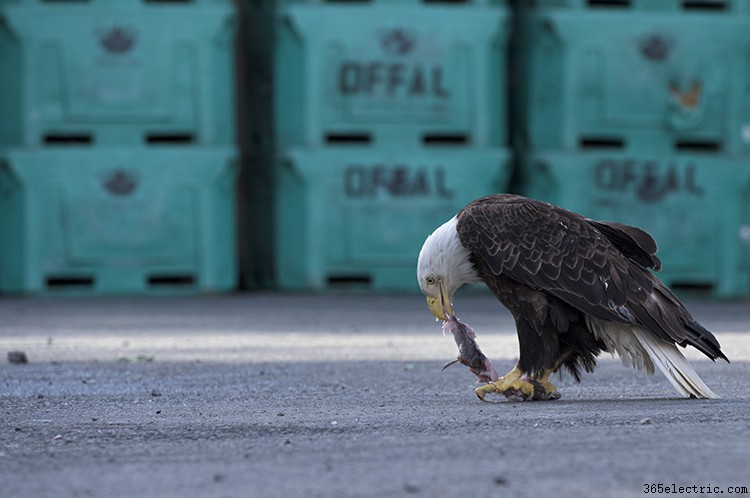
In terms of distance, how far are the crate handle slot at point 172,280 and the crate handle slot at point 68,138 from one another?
1.35 metres

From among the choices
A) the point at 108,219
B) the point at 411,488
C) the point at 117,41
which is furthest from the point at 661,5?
the point at 411,488

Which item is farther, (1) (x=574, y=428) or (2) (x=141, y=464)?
(1) (x=574, y=428)

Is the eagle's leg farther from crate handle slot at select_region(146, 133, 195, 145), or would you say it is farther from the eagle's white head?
crate handle slot at select_region(146, 133, 195, 145)

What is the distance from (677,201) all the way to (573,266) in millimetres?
6751

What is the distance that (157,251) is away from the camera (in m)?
11.5

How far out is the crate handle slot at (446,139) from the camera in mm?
11828

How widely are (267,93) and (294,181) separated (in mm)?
1223

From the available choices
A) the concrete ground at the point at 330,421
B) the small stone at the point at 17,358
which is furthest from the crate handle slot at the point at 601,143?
the small stone at the point at 17,358

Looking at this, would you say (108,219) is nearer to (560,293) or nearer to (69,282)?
(69,282)

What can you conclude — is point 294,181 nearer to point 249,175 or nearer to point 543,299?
point 249,175

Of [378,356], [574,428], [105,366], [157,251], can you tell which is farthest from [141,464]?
[157,251]

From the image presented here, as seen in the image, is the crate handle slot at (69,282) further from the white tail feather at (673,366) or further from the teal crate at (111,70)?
the white tail feather at (673,366)

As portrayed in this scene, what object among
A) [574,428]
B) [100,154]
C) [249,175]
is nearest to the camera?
[574,428]

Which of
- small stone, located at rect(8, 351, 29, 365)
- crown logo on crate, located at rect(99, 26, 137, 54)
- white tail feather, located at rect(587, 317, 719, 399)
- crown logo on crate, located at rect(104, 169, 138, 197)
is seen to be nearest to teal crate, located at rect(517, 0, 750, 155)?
crown logo on crate, located at rect(99, 26, 137, 54)
